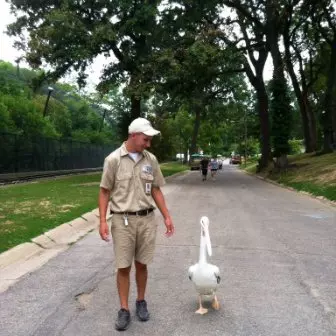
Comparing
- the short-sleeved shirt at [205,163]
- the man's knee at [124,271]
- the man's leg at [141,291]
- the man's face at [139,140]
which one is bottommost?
the man's leg at [141,291]

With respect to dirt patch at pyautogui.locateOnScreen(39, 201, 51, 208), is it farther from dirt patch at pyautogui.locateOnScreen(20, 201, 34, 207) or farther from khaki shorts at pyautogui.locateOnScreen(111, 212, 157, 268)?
khaki shorts at pyautogui.locateOnScreen(111, 212, 157, 268)

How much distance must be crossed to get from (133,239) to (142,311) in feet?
2.45

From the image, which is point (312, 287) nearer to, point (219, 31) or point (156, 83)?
point (156, 83)

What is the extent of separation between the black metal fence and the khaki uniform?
26218 millimetres

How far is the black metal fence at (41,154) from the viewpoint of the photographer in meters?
30.8

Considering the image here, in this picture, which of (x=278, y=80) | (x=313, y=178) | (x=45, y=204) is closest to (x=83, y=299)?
(x=45, y=204)

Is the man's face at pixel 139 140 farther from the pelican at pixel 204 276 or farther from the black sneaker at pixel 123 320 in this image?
the black sneaker at pixel 123 320

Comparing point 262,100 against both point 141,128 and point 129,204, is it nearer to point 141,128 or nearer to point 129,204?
point 141,128

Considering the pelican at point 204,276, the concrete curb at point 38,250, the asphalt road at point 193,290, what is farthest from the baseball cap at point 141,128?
the concrete curb at point 38,250

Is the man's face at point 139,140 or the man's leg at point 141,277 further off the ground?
the man's face at point 139,140

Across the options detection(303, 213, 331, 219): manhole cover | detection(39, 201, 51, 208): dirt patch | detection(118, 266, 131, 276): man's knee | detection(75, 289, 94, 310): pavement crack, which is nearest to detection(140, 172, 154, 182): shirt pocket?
detection(118, 266, 131, 276): man's knee

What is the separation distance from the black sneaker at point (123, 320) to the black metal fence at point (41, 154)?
86.5ft

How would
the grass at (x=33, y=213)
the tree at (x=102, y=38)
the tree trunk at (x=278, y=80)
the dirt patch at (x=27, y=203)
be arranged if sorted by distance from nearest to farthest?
the grass at (x=33, y=213)
the dirt patch at (x=27, y=203)
the tree at (x=102, y=38)
the tree trunk at (x=278, y=80)

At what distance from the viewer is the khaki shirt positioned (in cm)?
505
